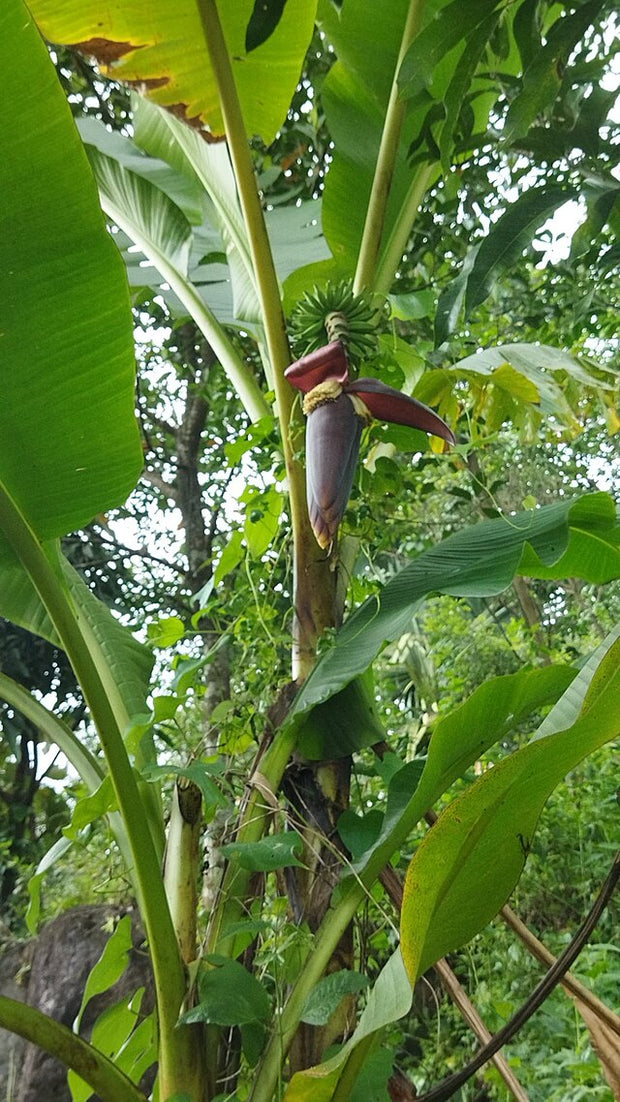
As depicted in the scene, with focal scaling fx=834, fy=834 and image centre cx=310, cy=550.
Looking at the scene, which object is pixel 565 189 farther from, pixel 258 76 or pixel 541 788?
pixel 541 788

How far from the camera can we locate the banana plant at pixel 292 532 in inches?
27.5

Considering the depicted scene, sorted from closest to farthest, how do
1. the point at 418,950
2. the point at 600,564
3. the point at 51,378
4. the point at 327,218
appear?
the point at 418,950
the point at 51,378
the point at 600,564
the point at 327,218

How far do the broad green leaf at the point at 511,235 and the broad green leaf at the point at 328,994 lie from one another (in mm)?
746

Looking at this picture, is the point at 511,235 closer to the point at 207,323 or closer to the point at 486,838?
the point at 207,323

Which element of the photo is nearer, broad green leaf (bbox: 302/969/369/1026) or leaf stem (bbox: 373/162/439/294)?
broad green leaf (bbox: 302/969/369/1026)

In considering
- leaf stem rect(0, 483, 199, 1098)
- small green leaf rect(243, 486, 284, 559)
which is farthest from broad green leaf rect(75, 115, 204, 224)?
leaf stem rect(0, 483, 199, 1098)

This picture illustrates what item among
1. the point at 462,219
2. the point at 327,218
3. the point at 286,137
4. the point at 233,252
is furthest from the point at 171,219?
the point at 462,219

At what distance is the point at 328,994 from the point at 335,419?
55cm

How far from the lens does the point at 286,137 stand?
1.93 metres

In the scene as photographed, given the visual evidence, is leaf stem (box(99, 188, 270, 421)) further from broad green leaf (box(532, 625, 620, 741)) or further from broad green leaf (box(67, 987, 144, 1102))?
broad green leaf (box(67, 987, 144, 1102))

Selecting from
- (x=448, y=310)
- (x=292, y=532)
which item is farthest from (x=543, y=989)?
(x=448, y=310)

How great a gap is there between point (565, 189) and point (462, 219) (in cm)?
97

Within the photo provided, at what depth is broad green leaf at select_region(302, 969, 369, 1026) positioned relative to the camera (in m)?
0.72

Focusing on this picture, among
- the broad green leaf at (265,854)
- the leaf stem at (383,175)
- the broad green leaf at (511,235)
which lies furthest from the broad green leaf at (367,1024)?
the leaf stem at (383,175)
